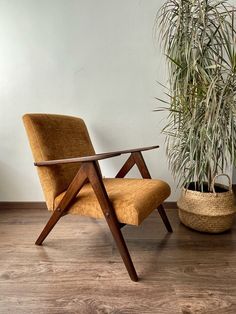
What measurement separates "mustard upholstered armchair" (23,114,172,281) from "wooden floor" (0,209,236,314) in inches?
4.4

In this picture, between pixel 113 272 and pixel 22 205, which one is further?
pixel 22 205

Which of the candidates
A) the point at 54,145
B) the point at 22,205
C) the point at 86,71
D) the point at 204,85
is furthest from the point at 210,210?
the point at 22,205

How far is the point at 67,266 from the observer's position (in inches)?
47.3

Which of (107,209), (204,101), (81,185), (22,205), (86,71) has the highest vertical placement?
(86,71)

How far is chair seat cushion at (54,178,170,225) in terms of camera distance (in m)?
1.05

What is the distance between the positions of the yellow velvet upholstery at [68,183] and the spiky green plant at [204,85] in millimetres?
358

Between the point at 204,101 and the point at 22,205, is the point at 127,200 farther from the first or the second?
the point at 22,205

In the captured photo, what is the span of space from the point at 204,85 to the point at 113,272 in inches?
47.9

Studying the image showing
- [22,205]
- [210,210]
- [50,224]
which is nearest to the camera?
[50,224]

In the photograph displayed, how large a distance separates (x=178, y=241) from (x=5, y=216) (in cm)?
142

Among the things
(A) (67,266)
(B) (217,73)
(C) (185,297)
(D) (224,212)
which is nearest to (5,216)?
(A) (67,266)

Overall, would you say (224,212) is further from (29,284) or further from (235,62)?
(29,284)

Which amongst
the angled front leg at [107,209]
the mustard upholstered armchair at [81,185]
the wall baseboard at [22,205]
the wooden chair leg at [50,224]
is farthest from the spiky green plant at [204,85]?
the wall baseboard at [22,205]

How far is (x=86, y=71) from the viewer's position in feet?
6.16
